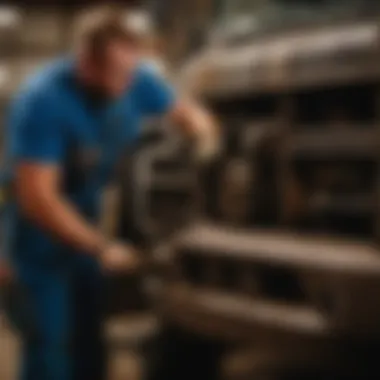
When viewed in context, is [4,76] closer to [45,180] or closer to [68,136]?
[68,136]

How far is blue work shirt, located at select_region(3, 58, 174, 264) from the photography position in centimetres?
405

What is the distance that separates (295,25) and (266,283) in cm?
89

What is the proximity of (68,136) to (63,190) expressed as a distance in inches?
7.5

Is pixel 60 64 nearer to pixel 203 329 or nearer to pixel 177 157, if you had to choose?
pixel 177 157

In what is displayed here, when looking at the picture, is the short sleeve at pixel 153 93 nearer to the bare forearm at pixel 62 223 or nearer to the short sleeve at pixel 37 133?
the short sleeve at pixel 37 133

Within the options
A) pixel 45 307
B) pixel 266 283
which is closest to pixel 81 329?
pixel 45 307

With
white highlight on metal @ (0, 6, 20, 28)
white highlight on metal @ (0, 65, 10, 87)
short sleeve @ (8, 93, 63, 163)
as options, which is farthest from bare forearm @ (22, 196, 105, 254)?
white highlight on metal @ (0, 6, 20, 28)

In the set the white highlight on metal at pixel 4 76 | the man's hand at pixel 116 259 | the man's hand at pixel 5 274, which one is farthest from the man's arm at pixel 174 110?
the white highlight on metal at pixel 4 76

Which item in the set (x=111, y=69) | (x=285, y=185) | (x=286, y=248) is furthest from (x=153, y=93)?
(x=286, y=248)

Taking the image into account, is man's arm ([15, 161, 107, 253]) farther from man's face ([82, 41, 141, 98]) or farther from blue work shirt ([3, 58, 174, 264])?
man's face ([82, 41, 141, 98])

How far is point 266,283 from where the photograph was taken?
4121mm

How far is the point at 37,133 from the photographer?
4043 millimetres

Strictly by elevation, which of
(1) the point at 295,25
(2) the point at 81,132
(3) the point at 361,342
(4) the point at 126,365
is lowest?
(4) the point at 126,365

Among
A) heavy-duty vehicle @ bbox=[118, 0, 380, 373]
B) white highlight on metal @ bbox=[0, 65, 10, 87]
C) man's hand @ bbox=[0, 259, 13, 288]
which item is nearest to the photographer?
heavy-duty vehicle @ bbox=[118, 0, 380, 373]
